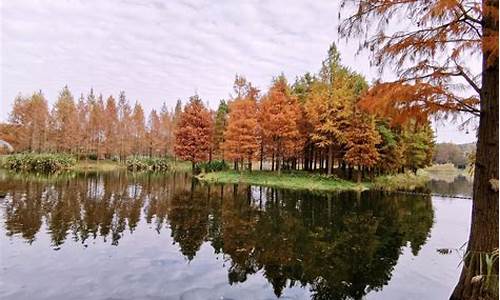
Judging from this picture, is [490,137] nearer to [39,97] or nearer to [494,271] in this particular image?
[494,271]

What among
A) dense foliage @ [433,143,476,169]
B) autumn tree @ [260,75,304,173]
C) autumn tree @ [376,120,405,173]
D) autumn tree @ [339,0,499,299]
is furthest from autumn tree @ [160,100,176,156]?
dense foliage @ [433,143,476,169]

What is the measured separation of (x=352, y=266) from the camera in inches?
381

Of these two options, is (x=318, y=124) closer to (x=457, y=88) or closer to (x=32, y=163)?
(x=457, y=88)

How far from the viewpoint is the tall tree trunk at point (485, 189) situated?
18.5 ft

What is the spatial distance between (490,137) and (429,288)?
4.62 m

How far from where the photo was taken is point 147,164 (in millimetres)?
57000

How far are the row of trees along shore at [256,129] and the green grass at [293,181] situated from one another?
6.11 ft

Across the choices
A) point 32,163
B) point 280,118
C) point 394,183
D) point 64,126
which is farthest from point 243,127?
point 64,126

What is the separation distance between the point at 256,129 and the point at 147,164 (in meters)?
28.4

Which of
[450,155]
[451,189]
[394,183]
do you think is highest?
[450,155]

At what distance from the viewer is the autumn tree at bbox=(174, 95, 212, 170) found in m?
42.7

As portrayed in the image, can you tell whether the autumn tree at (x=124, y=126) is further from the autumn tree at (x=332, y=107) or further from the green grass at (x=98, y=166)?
the autumn tree at (x=332, y=107)

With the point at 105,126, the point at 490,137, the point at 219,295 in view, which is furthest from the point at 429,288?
the point at 105,126

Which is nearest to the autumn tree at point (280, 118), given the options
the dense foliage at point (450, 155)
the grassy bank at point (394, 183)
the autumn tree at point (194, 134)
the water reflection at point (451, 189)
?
the grassy bank at point (394, 183)
